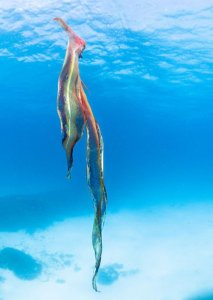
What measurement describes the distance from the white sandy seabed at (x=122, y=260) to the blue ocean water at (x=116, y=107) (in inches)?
3.3

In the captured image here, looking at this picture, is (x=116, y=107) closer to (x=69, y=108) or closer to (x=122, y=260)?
(x=122, y=260)

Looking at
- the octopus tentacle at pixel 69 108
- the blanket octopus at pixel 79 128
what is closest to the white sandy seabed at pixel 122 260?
the blanket octopus at pixel 79 128

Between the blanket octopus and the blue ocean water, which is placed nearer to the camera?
the blanket octopus

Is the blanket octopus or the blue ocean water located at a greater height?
the blanket octopus

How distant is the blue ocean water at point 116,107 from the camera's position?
17.7m

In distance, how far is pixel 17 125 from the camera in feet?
182

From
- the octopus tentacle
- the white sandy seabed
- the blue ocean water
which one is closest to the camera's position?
the octopus tentacle

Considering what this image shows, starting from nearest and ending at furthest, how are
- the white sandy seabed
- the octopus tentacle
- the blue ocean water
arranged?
the octopus tentacle, the blue ocean water, the white sandy seabed

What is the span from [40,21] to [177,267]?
16698mm

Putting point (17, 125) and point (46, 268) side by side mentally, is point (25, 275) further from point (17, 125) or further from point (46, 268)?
point (17, 125)

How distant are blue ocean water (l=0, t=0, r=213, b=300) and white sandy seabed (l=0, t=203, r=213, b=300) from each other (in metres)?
0.08

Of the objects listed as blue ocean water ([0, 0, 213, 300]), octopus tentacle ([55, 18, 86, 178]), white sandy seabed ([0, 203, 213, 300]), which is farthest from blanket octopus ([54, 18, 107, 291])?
white sandy seabed ([0, 203, 213, 300])

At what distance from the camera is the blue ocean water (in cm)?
1769

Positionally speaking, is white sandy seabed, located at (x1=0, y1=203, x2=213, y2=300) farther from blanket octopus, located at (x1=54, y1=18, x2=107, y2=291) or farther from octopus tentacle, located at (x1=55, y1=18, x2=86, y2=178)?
octopus tentacle, located at (x1=55, y1=18, x2=86, y2=178)
